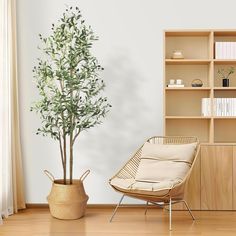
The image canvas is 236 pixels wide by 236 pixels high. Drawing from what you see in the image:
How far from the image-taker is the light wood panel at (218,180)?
5.18m

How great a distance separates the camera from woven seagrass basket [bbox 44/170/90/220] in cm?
477

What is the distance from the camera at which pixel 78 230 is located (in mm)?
4355

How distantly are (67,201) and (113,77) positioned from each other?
1.67 meters

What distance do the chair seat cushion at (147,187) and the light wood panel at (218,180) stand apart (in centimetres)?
88

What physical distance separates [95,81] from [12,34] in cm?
117

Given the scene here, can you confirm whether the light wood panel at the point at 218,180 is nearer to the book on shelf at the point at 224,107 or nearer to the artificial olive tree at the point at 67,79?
the book on shelf at the point at 224,107

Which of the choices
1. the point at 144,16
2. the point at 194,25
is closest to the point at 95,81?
the point at 144,16

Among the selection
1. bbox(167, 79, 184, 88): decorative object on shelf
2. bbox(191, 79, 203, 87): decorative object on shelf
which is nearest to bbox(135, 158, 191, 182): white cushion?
bbox(167, 79, 184, 88): decorative object on shelf

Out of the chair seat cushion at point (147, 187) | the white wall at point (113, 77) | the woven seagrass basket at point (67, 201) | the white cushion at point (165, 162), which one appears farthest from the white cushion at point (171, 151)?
the woven seagrass basket at point (67, 201)

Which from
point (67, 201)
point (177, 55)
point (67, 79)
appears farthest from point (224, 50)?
Result: point (67, 201)

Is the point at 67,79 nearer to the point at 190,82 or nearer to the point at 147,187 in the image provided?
the point at 147,187

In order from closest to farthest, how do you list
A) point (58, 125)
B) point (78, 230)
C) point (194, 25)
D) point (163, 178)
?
point (78, 230)
point (163, 178)
point (58, 125)
point (194, 25)

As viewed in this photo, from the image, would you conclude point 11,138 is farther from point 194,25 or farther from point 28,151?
point 194,25

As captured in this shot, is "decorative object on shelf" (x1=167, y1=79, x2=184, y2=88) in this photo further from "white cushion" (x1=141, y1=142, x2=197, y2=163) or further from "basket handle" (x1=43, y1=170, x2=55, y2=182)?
"basket handle" (x1=43, y1=170, x2=55, y2=182)
